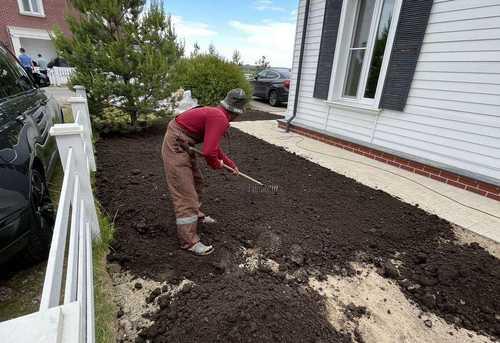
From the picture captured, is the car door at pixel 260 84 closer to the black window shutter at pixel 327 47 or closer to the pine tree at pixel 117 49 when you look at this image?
the black window shutter at pixel 327 47

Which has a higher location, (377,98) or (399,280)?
(377,98)

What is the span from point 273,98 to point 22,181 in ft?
37.3

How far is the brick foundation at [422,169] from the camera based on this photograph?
3707mm

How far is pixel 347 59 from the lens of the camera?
542 centimetres

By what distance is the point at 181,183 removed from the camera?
92.6 inches

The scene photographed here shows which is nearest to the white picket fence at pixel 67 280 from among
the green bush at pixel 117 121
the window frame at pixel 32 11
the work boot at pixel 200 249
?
the work boot at pixel 200 249

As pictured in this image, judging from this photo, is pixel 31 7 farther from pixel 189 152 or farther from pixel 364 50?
pixel 189 152

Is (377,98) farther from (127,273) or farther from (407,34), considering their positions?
(127,273)

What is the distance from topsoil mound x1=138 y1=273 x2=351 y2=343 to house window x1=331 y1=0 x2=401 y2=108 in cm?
407

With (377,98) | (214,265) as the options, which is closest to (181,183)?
(214,265)

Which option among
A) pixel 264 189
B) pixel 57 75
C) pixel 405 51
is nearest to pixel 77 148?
pixel 264 189

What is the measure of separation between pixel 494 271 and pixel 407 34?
3544 mm

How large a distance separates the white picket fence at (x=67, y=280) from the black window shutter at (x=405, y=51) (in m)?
4.53

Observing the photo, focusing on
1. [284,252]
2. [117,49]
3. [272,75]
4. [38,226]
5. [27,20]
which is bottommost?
[284,252]
